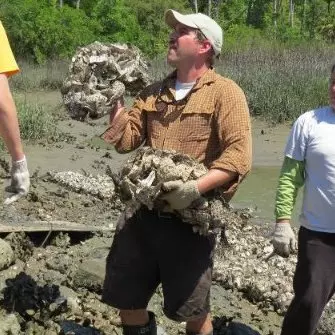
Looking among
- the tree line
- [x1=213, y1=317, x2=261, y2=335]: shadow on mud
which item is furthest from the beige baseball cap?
the tree line

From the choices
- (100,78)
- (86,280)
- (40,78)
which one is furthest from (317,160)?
(40,78)

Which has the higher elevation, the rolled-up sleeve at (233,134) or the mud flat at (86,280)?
the rolled-up sleeve at (233,134)

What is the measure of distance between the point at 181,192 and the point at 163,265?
469 mm

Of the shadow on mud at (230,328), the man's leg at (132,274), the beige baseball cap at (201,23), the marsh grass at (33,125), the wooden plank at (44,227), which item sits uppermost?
the beige baseball cap at (201,23)

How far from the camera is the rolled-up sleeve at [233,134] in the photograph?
11.0 ft

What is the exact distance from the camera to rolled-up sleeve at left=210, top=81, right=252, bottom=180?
335 cm

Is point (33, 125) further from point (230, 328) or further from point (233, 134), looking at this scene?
point (233, 134)

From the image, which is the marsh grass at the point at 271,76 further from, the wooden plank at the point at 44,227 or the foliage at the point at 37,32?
the wooden plank at the point at 44,227

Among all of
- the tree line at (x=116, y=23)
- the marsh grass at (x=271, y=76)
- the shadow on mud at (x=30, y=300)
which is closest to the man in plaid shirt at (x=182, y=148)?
the shadow on mud at (x=30, y=300)

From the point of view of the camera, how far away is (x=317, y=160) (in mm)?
3643

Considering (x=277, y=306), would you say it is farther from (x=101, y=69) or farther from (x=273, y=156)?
(x=273, y=156)

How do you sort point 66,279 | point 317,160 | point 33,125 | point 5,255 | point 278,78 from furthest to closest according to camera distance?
point 278,78
point 33,125
point 66,279
point 5,255
point 317,160

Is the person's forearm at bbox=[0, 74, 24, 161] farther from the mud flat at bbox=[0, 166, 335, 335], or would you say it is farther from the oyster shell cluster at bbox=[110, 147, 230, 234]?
the mud flat at bbox=[0, 166, 335, 335]

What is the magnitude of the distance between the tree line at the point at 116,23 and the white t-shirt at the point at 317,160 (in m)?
22.5
